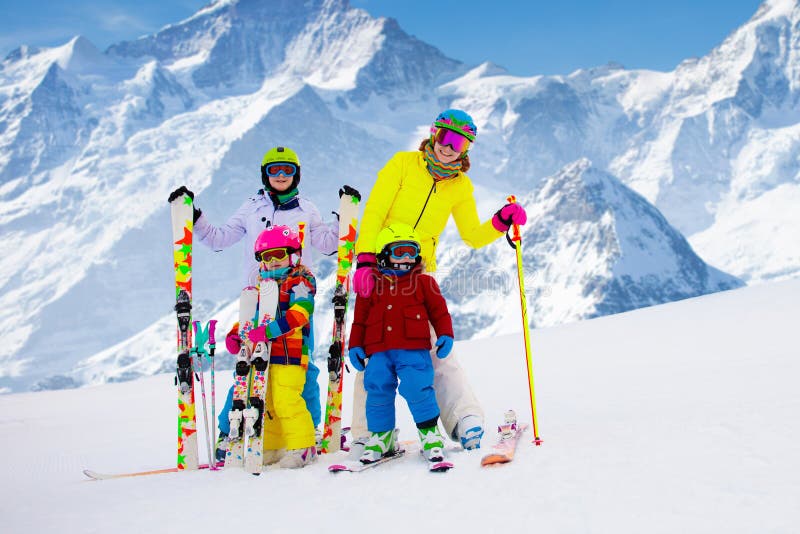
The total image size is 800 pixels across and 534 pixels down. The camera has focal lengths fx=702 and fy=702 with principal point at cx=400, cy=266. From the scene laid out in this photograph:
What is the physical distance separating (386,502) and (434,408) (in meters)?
1.06

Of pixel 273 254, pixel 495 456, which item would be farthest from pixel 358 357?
pixel 495 456

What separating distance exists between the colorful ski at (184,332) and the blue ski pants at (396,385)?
1519mm

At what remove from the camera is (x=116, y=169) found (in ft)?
651

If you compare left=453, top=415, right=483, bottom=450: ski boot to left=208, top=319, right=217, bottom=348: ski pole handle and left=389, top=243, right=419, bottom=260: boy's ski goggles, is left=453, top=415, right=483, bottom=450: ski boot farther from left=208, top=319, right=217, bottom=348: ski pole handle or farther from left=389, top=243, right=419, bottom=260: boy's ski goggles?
left=208, top=319, right=217, bottom=348: ski pole handle

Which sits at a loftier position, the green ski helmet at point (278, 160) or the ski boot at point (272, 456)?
the green ski helmet at point (278, 160)

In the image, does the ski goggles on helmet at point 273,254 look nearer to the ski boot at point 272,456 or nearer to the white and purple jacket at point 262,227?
the white and purple jacket at point 262,227

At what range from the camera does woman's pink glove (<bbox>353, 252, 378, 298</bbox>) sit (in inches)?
181

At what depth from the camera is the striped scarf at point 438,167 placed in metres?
5.09

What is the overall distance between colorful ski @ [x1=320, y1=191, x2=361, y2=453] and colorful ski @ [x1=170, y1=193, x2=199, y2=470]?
3.32 ft

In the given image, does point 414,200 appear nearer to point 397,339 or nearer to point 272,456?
point 397,339

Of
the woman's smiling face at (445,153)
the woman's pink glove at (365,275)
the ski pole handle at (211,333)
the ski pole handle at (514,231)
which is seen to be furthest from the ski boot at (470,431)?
the ski pole handle at (211,333)

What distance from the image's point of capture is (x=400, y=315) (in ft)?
14.9

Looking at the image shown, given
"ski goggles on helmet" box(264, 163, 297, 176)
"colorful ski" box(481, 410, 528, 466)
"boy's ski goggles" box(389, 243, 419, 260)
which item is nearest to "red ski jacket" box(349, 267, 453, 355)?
"boy's ski goggles" box(389, 243, 419, 260)

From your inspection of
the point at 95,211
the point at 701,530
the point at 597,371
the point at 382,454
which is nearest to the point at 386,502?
the point at 382,454
